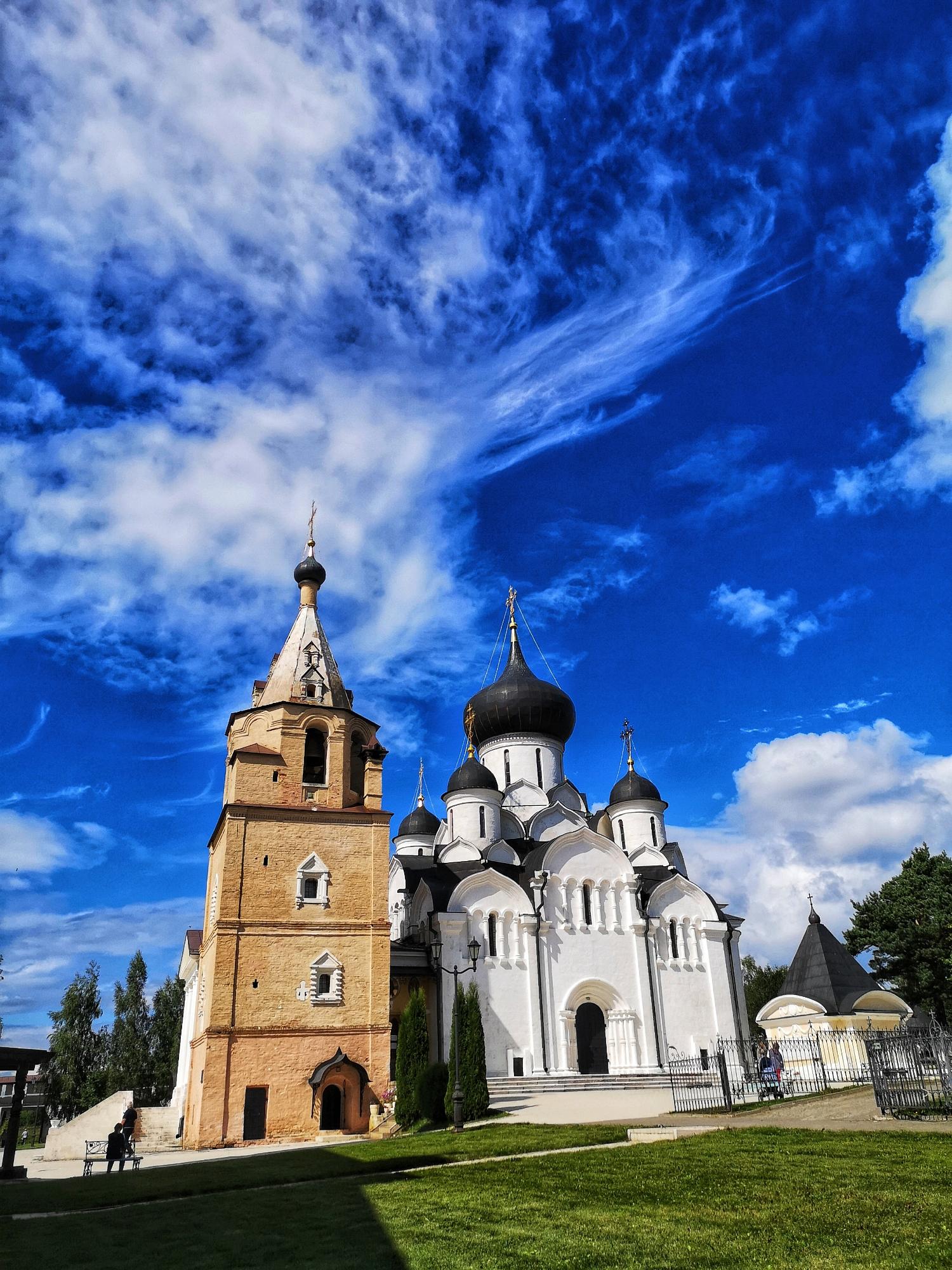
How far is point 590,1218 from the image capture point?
7004 mm

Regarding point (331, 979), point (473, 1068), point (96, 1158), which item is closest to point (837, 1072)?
point (473, 1068)

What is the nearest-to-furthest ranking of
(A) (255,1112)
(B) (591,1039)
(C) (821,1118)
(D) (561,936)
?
(C) (821,1118) < (A) (255,1112) < (B) (591,1039) < (D) (561,936)

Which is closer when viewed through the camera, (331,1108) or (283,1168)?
(283,1168)

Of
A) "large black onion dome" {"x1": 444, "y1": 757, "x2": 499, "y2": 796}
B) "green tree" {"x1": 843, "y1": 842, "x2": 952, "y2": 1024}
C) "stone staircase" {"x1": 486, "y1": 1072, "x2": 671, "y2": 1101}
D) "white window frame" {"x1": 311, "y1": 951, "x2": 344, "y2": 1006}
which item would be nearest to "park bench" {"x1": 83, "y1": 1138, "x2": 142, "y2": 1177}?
"white window frame" {"x1": 311, "y1": 951, "x2": 344, "y2": 1006}

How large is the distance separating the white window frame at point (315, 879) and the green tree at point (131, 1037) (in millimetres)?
22374

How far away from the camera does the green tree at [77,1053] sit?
3978 centimetres

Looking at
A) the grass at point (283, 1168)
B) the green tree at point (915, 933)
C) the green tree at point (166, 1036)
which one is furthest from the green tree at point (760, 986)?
the grass at point (283, 1168)

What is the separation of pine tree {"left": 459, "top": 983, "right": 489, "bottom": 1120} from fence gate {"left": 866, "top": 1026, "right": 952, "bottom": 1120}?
866 centimetres

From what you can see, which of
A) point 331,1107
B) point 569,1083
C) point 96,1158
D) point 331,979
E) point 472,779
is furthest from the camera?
point 472,779

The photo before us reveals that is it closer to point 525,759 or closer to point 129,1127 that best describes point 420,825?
point 525,759

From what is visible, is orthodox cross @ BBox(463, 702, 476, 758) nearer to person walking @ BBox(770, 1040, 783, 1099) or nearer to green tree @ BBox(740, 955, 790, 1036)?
person walking @ BBox(770, 1040, 783, 1099)

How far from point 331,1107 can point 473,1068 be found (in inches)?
187

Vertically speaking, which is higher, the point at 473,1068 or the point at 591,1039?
the point at 591,1039

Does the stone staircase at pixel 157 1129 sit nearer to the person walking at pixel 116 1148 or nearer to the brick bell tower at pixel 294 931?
the brick bell tower at pixel 294 931
